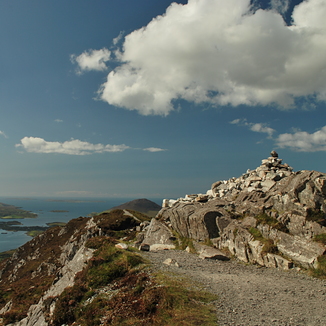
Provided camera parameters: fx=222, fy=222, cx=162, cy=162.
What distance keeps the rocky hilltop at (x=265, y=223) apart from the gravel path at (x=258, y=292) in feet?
5.73

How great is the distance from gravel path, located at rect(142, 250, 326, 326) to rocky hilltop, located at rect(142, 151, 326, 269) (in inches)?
68.8

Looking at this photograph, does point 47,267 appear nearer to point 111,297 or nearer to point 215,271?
point 111,297

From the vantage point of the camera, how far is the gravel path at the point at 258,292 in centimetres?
1054

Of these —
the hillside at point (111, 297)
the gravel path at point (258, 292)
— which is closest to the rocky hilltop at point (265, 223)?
the gravel path at point (258, 292)

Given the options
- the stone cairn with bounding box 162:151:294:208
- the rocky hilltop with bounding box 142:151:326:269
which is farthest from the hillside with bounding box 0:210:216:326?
the stone cairn with bounding box 162:151:294:208

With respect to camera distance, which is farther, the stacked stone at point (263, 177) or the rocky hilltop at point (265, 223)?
the stacked stone at point (263, 177)

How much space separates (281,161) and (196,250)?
70.8 feet

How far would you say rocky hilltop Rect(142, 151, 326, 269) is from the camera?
720 inches

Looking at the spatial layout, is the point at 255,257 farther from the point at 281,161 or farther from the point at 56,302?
the point at 281,161

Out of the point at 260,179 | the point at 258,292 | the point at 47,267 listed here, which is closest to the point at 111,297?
the point at 258,292

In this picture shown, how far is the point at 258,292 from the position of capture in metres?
13.6

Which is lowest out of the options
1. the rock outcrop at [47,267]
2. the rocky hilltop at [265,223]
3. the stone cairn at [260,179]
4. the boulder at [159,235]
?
the rock outcrop at [47,267]

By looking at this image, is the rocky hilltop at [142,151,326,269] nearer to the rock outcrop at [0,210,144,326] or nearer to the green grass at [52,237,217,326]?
the green grass at [52,237,217,326]

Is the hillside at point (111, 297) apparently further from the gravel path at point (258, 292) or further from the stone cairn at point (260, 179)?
the stone cairn at point (260, 179)
